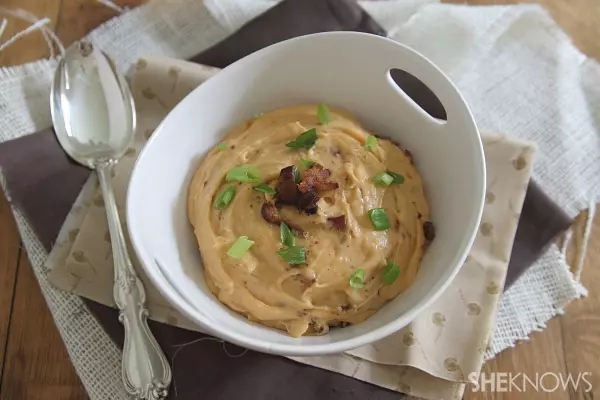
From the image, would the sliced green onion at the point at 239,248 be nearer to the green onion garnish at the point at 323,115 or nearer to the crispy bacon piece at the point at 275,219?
the crispy bacon piece at the point at 275,219

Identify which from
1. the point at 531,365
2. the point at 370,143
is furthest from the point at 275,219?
the point at 531,365

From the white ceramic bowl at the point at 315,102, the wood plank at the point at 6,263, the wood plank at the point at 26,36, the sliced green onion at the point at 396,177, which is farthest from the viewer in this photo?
the wood plank at the point at 26,36

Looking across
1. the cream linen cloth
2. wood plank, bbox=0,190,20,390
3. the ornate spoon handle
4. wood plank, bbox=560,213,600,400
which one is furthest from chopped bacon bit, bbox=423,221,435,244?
wood plank, bbox=0,190,20,390

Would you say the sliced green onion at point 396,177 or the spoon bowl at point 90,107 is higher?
the sliced green onion at point 396,177

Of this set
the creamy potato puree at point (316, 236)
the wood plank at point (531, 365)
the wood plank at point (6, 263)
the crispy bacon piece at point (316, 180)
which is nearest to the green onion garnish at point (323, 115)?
the creamy potato puree at point (316, 236)

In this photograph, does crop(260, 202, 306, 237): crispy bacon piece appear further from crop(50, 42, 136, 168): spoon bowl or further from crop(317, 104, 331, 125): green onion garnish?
crop(50, 42, 136, 168): spoon bowl

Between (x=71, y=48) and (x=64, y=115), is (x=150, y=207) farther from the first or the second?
(x=71, y=48)

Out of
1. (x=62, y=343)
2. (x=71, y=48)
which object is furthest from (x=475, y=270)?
(x=71, y=48)
